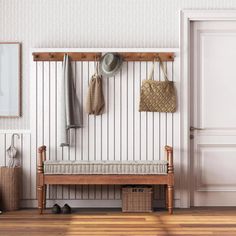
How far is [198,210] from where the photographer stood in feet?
20.8

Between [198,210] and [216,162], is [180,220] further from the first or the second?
[216,162]

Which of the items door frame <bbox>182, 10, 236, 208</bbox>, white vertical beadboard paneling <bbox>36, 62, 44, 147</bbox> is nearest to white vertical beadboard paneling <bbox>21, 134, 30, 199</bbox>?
white vertical beadboard paneling <bbox>36, 62, 44, 147</bbox>

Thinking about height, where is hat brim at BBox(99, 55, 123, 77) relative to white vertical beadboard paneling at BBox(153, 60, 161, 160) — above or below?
above

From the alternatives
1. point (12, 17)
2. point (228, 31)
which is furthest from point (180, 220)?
point (12, 17)

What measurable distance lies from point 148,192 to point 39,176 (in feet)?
3.76

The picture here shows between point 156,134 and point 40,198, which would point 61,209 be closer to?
point 40,198

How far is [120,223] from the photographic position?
219 inches

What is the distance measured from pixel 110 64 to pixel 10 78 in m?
1.13

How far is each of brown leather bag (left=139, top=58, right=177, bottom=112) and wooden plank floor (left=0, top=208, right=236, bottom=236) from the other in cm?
110

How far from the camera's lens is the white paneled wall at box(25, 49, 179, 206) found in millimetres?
6469

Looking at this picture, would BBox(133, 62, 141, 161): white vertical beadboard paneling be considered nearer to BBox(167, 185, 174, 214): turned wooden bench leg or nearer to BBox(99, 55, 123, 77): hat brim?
BBox(99, 55, 123, 77): hat brim

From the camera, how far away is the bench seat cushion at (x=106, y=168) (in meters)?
6.05

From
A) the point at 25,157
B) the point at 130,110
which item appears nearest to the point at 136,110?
the point at 130,110

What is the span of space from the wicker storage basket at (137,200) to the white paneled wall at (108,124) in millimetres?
268
